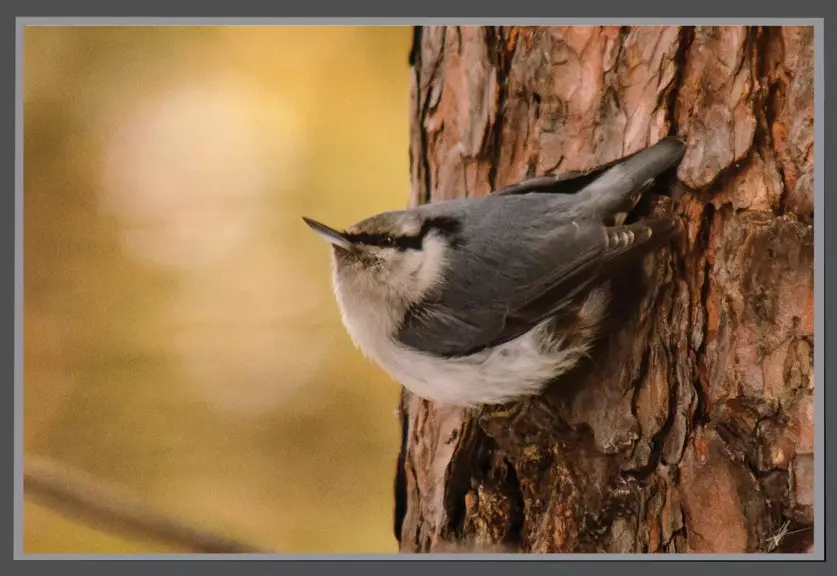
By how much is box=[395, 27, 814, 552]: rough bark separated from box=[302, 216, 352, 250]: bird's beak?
1.27 ft

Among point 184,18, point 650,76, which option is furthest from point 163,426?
point 650,76

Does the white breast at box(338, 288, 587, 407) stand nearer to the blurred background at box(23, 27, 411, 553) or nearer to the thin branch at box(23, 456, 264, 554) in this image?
the blurred background at box(23, 27, 411, 553)

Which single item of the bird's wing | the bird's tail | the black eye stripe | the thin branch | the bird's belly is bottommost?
the thin branch

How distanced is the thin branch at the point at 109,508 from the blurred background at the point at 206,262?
0.02 meters

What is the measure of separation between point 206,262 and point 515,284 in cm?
59

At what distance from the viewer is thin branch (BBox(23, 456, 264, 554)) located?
140 cm

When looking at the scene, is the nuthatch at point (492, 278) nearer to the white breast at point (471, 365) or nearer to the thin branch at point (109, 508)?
the white breast at point (471, 365)

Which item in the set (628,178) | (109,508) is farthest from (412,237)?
(109,508)

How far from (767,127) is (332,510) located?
1065mm

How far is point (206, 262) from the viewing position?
138 cm

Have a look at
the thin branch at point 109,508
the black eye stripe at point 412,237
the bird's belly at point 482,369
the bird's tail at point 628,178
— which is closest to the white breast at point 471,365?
the bird's belly at point 482,369

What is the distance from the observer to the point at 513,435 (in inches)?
53.2

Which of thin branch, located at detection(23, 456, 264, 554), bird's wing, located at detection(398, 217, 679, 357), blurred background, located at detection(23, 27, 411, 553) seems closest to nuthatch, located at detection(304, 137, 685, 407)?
bird's wing, located at detection(398, 217, 679, 357)

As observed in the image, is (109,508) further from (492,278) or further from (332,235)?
(492,278)
